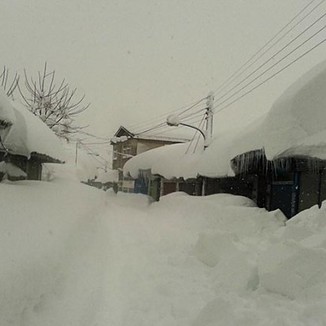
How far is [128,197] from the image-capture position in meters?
25.6

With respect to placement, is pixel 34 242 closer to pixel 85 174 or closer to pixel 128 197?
pixel 128 197

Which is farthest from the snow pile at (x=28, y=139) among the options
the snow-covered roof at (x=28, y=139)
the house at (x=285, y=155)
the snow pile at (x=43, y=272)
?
the house at (x=285, y=155)

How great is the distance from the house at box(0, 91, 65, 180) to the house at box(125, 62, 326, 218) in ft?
19.1

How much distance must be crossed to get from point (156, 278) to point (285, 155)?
13.3 ft

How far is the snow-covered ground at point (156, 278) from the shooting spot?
3.40m

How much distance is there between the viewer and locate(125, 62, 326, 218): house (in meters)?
7.30

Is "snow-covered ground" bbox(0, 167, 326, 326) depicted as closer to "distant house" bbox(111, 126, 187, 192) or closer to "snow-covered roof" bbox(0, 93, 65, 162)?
"snow-covered roof" bbox(0, 93, 65, 162)

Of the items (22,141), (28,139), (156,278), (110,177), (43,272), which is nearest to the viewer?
(43,272)

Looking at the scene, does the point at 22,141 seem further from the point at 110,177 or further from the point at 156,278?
the point at 110,177

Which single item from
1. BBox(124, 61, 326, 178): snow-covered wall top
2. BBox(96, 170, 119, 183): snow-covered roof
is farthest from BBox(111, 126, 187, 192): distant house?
BBox(124, 61, 326, 178): snow-covered wall top

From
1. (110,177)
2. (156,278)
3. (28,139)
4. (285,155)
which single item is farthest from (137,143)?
(156,278)

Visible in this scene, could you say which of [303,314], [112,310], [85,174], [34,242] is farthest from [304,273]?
[85,174]

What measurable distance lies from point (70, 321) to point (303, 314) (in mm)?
2241

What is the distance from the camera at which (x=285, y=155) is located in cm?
752
